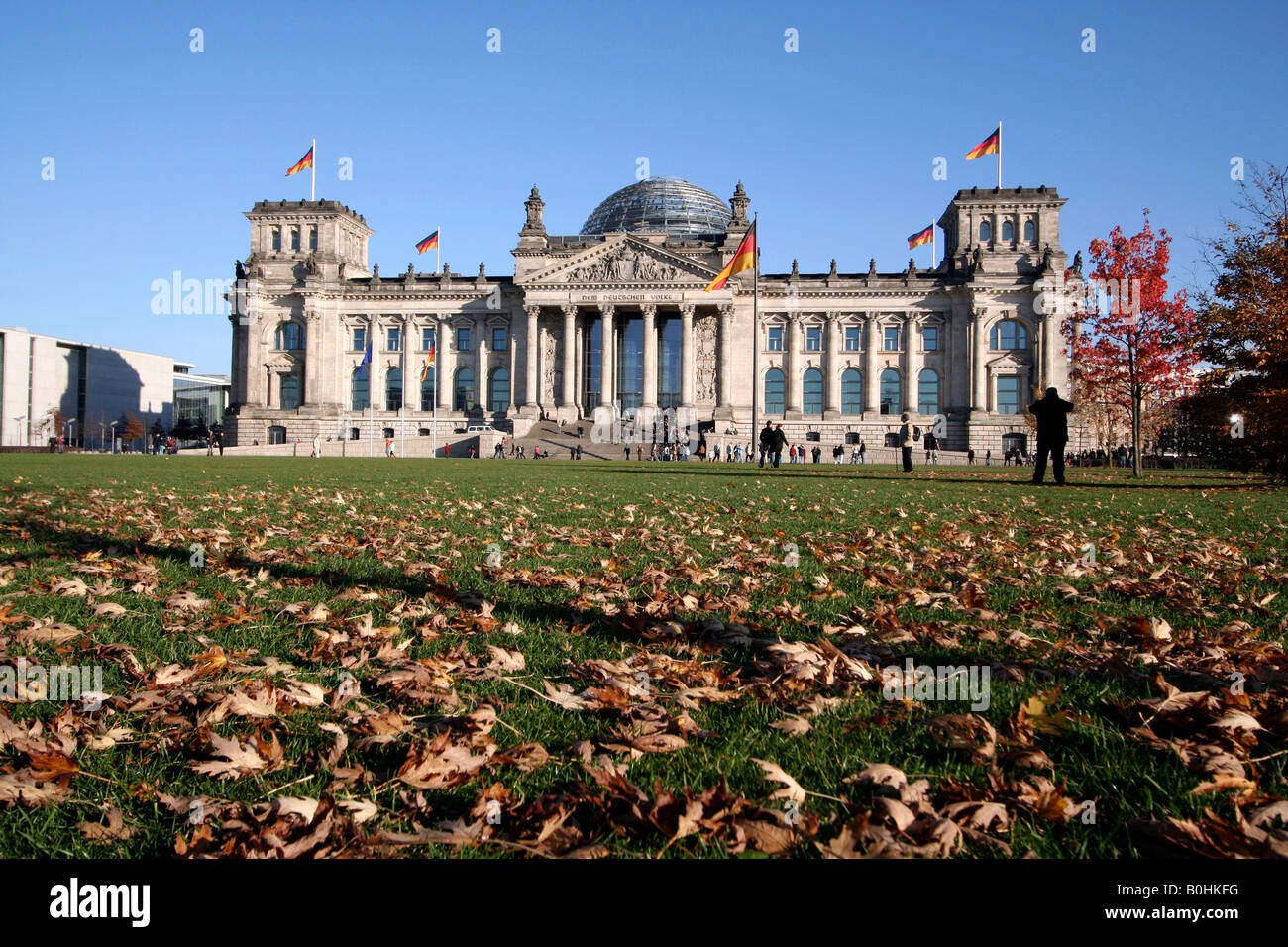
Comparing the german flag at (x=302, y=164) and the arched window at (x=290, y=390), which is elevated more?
the german flag at (x=302, y=164)

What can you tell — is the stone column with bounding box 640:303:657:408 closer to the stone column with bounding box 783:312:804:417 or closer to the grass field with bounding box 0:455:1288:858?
the stone column with bounding box 783:312:804:417

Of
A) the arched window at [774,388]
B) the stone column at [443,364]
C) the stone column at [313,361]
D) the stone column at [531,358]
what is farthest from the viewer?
the stone column at [443,364]

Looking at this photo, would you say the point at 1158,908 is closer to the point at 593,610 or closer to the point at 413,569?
the point at 593,610

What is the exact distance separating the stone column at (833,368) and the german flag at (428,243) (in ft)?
115

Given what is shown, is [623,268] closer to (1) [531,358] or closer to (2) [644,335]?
(2) [644,335]

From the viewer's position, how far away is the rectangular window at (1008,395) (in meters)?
70.4

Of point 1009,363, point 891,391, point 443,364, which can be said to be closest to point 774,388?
point 891,391

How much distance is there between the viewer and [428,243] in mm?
67188

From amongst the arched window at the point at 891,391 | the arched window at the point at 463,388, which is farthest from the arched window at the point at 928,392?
the arched window at the point at 463,388

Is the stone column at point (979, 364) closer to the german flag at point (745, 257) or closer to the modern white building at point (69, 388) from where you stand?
the german flag at point (745, 257)

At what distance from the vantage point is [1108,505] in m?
13.8

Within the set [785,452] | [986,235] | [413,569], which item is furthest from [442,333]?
[413,569]

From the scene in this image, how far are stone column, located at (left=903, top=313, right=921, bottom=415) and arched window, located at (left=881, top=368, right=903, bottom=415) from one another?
720 millimetres

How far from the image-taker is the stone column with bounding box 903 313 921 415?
72.6 m
